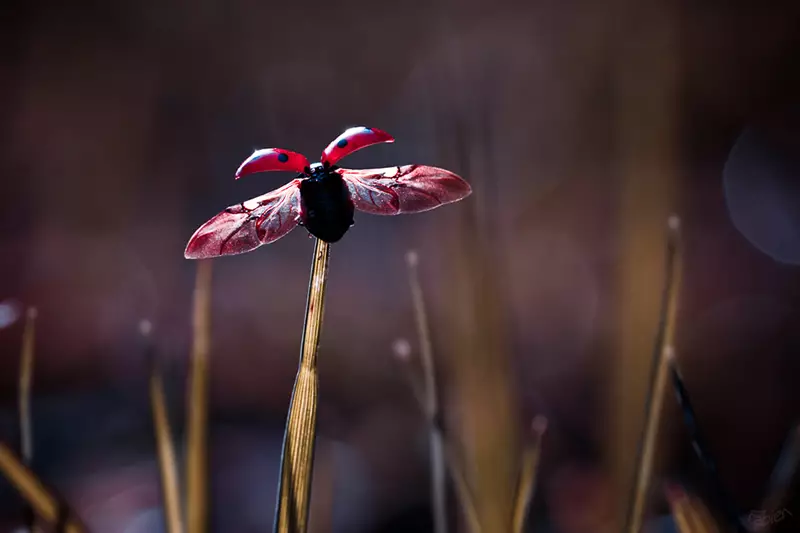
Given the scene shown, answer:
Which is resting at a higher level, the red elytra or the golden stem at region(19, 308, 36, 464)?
the red elytra

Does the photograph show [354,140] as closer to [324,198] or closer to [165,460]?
[324,198]

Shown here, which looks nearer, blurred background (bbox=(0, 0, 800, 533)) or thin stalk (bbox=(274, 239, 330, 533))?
thin stalk (bbox=(274, 239, 330, 533))

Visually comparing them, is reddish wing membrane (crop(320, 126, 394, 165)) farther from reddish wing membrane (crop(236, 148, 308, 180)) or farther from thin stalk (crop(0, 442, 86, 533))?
thin stalk (crop(0, 442, 86, 533))

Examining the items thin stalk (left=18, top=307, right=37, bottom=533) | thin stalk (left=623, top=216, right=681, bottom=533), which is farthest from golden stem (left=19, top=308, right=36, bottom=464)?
thin stalk (left=623, top=216, right=681, bottom=533)

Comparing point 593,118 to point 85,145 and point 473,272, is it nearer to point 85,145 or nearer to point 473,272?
point 85,145

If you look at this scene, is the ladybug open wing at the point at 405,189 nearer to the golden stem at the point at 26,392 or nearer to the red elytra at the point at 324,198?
the red elytra at the point at 324,198

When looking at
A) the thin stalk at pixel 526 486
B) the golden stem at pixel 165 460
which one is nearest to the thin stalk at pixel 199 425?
the golden stem at pixel 165 460

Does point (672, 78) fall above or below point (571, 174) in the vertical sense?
above

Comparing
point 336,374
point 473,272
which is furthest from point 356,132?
point 336,374
